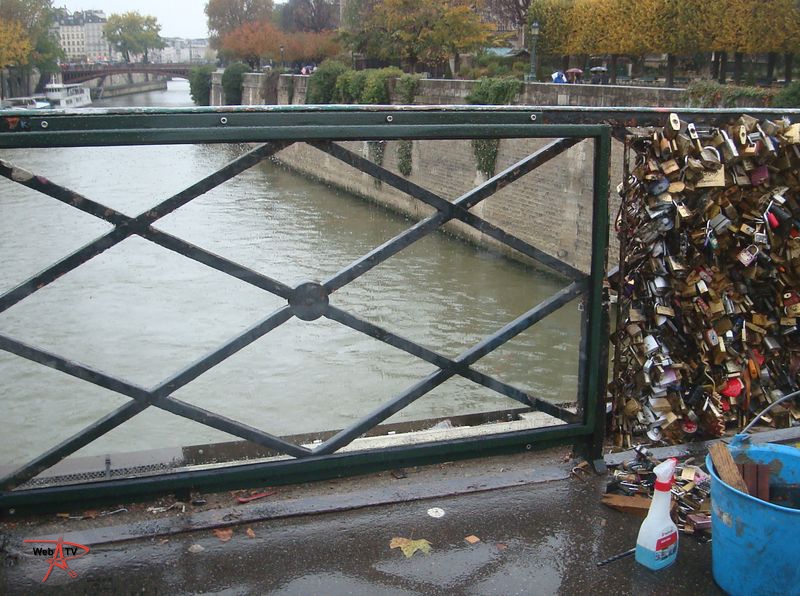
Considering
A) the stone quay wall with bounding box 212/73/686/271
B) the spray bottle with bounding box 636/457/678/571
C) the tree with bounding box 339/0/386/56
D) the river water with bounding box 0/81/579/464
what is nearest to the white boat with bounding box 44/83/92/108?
the tree with bounding box 339/0/386/56

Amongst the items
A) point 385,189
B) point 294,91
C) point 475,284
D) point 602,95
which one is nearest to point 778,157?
point 475,284

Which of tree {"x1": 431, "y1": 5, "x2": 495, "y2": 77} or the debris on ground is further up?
tree {"x1": 431, "y1": 5, "x2": 495, "y2": 77}

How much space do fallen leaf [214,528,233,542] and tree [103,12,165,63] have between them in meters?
134

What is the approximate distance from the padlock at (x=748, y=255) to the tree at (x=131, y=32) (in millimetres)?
133633

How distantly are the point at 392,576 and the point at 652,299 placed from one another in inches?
59.4

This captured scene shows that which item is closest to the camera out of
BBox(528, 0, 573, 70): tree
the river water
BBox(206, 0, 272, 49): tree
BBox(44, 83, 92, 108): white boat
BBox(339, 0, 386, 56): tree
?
the river water

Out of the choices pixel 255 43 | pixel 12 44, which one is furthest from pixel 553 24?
pixel 12 44

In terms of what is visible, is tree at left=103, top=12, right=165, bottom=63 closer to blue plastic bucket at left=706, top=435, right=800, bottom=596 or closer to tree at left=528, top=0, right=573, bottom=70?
tree at left=528, top=0, right=573, bottom=70

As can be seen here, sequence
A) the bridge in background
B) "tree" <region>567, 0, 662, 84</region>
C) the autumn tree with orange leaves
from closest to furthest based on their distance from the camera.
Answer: "tree" <region>567, 0, 662, 84</region> < the autumn tree with orange leaves < the bridge in background

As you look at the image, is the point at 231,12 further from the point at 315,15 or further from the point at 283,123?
the point at 283,123

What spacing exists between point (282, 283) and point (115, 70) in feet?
304

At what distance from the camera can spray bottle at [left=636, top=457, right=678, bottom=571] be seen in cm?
265

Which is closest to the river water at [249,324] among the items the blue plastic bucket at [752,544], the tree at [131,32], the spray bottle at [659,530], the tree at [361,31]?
the spray bottle at [659,530]

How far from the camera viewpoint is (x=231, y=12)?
78.6 meters
